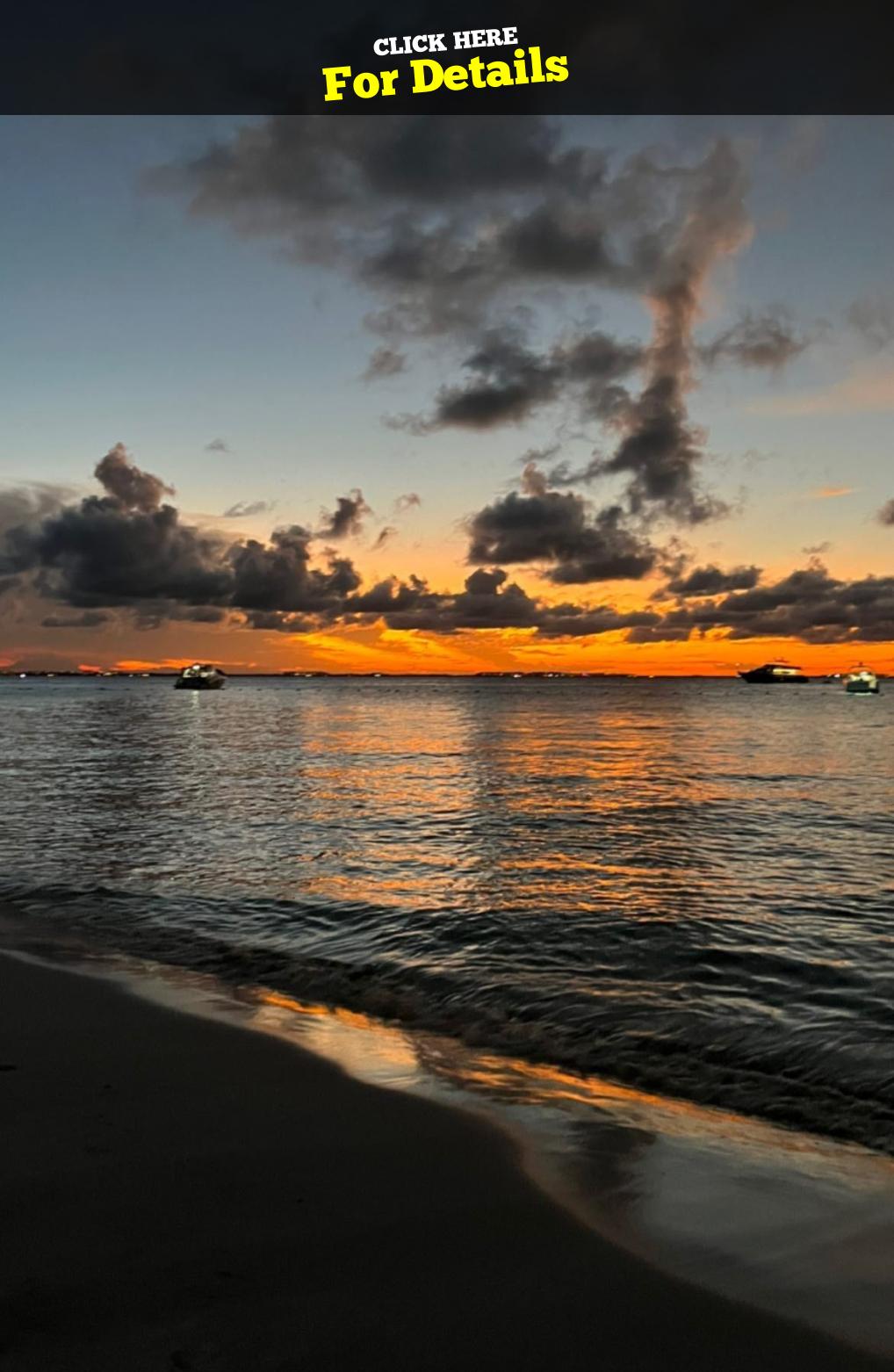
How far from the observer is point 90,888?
16.4m

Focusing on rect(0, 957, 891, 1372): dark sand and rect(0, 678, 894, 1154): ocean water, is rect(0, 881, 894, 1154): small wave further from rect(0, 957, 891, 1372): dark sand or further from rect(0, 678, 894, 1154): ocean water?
rect(0, 957, 891, 1372): dark sand

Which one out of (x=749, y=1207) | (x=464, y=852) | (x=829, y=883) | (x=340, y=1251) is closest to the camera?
(x=340, y=1251)

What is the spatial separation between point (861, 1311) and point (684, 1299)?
827 mm

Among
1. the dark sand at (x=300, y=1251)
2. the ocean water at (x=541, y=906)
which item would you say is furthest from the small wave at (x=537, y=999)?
the dark sand at (x=300, y=1251)

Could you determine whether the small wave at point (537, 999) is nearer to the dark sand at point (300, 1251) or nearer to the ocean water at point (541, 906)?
the ocean water at point (541, 906)

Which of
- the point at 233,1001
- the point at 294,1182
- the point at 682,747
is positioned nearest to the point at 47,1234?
the point at 294,1182

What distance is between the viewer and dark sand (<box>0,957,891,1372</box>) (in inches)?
155

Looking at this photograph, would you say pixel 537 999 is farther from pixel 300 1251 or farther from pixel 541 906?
pixel 300 1251

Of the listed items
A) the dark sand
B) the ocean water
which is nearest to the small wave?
Answer: the ocean water

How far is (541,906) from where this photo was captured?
1542cm

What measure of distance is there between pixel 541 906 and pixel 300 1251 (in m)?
11.0

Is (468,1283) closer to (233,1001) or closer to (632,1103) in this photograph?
(632,1103)

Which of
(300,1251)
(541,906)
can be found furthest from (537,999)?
(300,1251)

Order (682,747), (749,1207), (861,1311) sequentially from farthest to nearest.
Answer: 1. (682,747)
2. (749,1207)
3. (861,1311)
